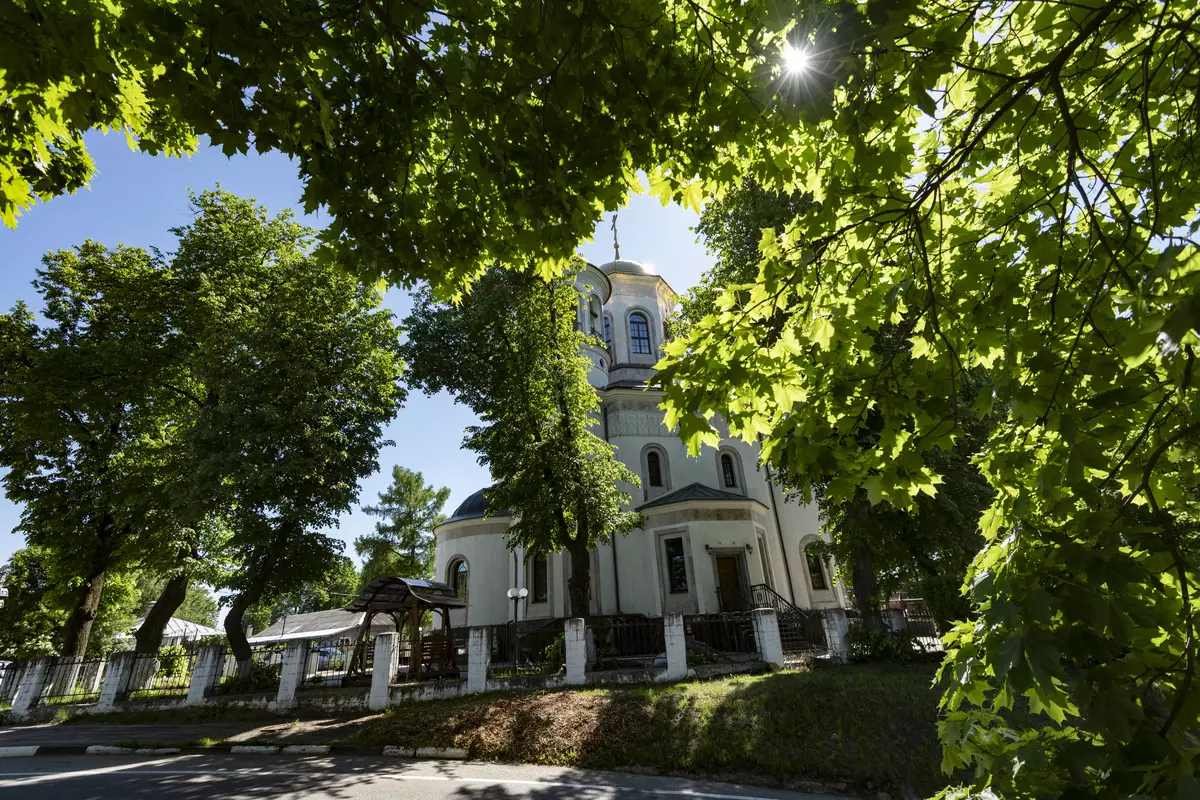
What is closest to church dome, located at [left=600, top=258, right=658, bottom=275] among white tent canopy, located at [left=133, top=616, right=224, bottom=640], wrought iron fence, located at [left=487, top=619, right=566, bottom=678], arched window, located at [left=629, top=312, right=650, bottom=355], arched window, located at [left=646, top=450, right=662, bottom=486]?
arched window, located at [left=629, top=312, right=650, bottom=355]

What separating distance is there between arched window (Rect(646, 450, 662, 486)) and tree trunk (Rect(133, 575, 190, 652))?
657 inches

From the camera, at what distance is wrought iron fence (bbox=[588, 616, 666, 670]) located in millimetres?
15000

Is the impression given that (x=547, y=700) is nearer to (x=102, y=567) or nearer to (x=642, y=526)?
(x=642, y=526)

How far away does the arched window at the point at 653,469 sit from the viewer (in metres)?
22.3

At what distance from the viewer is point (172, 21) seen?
8.39 feet

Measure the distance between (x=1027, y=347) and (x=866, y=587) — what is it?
1302 centimetres

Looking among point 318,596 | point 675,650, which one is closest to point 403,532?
point 318,596

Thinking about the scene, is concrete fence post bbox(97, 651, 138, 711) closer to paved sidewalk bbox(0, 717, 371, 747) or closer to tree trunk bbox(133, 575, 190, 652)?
paved sidewalk bbox(0, 717, 371, 747)

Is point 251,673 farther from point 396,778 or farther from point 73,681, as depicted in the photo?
point 396,778

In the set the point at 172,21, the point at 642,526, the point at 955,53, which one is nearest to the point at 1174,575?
the point at 955,53

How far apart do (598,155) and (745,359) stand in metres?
1.66

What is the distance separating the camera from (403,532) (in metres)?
37.1

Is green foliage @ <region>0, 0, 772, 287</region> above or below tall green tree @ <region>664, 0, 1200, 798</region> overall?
above

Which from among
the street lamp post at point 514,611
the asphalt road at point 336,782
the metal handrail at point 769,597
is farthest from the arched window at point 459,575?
the asphalt road at point 336,782
